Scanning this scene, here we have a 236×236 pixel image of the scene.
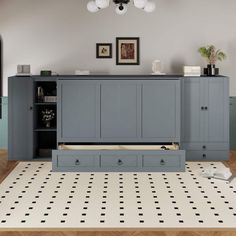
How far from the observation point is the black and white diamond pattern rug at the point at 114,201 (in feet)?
13.2

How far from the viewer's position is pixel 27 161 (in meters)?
6.55

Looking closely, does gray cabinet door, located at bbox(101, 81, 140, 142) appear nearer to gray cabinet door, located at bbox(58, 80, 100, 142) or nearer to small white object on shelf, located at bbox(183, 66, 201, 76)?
gray cabinet door, located at bbox(58, 80, 100, 142)

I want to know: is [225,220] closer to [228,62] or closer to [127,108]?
[127,108]

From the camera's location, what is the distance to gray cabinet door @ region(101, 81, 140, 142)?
631 centimetres

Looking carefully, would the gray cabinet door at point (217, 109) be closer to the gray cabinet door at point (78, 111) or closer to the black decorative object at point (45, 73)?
the gray cabinet door at point (78, 111)

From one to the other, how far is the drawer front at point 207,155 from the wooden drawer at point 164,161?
70 cm

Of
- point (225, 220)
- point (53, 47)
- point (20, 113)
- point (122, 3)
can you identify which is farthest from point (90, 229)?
point (53, 47)

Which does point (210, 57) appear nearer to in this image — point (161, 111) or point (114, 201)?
point (161, 111)

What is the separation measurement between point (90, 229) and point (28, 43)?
13.1ft

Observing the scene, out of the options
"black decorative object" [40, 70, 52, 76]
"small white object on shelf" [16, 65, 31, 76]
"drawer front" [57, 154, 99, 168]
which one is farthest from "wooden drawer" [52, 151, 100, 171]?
"small white object on shelf" [16, 65, 31, 76]

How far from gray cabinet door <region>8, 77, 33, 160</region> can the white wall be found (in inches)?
26.2

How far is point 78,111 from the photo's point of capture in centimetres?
633

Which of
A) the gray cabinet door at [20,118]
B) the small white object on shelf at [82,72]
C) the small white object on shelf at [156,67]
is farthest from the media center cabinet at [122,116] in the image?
the small white object on shelf at [156,67]

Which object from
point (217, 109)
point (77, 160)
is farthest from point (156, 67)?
point (77, 160)
